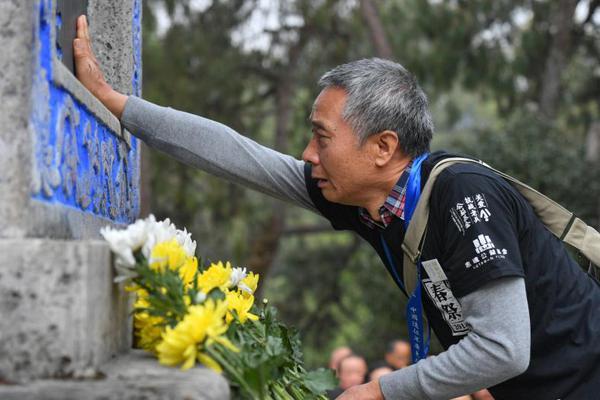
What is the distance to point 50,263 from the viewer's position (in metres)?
1.87

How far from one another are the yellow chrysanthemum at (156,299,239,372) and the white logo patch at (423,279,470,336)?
2.73ft

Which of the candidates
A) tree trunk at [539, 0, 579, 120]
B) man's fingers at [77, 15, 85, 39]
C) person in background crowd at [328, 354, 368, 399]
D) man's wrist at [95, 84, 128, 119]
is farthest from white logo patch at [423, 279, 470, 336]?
tree trunk at [539, 0, 579, 120]

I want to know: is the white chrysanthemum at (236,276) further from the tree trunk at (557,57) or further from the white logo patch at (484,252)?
the tree trunk at (557,57)

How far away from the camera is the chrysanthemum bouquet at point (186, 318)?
6.65ft

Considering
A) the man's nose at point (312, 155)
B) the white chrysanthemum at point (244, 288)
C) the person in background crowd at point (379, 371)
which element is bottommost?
the person in background crowd at point (379, 371)

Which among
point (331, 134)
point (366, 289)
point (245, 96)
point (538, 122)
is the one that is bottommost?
point (366, 289)

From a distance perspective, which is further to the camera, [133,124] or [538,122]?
[538,122]

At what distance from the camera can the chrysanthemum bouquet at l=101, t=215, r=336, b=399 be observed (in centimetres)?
203

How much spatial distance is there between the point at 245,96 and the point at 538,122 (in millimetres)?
4972

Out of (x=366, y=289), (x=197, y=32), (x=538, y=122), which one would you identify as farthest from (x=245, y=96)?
(x=538, y=122)

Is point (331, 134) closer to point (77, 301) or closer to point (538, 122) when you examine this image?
point (77, 301)

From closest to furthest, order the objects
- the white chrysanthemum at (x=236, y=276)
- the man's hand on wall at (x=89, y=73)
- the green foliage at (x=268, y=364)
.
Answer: the green foliage at (x=268, y=364), the white chrysanthemum at (x=236, y=276), the man's hand on wall at (x=89, y=73)

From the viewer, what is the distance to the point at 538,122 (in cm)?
1127

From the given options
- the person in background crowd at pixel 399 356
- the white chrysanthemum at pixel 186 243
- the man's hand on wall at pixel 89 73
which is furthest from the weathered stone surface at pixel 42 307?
the person in background crowd at pixel 399 356
